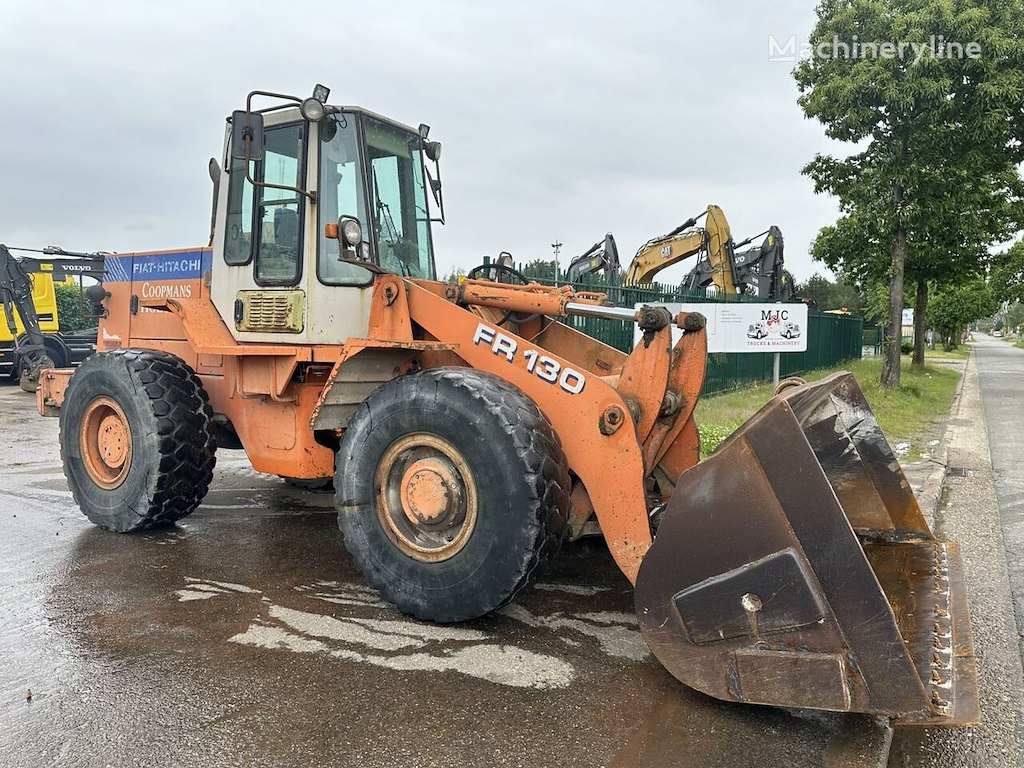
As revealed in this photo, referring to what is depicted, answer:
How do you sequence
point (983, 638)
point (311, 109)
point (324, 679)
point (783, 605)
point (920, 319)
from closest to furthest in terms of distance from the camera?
point (783, 605), point (324, 679), point (983, 638), point (311, 109), point (920, 319)

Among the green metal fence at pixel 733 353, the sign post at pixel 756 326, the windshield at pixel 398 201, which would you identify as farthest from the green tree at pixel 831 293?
the windshield at pixel 398 201

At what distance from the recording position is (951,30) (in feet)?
46.2

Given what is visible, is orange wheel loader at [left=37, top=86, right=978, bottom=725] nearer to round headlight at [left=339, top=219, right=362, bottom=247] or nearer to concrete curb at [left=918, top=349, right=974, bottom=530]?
round headlight at [left=339, top=219, right=362, bottom=247]

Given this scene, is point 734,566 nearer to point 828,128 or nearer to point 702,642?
point 702,642

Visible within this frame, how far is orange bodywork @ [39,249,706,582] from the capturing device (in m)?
3.77

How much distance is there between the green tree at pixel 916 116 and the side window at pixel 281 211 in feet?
41.7

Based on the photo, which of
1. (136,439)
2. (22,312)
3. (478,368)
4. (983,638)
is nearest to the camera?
(983,638)

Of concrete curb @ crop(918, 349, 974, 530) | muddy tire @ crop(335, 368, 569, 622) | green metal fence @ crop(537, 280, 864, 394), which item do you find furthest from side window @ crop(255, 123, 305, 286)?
concrete curb @ crop(918, 349, 974, 530)

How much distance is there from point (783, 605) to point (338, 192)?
3.55 metres

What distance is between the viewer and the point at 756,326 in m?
12.2

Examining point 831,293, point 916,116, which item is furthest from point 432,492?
point 831,293

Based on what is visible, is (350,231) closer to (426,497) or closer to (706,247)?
(426,497)

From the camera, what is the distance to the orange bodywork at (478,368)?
3766mm

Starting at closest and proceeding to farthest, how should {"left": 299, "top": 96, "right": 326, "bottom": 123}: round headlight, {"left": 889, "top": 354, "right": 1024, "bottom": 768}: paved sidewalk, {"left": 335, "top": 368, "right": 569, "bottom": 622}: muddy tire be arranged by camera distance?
{"left": 889, "top": 354, "right": 1024, "bottom": 768}: paved sidewalk
{"left": 335, "top": 368, "right": 569, "bottom": 622}: muddy tire
{"left": 299, "top": 96, "right": 326, "bottom": 123}: round headlight
